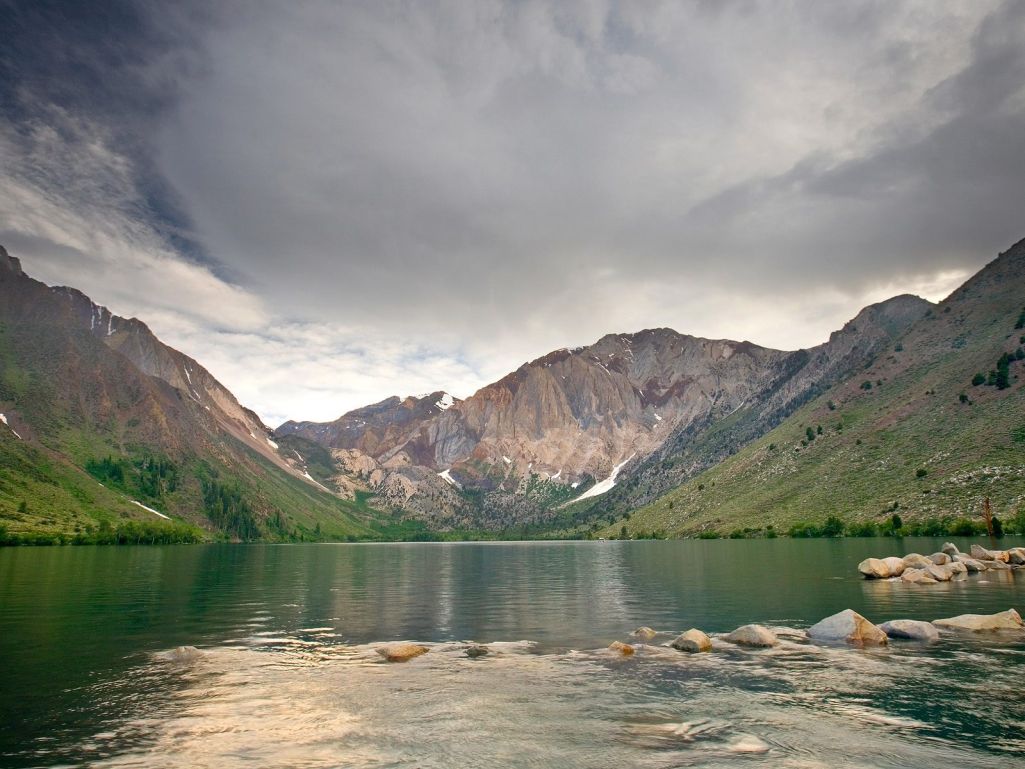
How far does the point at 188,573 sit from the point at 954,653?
113m

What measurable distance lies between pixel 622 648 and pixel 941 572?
5340 cm

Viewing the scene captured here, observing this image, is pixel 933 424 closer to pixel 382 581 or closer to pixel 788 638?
pixel 382 581

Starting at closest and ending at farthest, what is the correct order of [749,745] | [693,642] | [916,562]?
[749,745], [693,642], [916,562]

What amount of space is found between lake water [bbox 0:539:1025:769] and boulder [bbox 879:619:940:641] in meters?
0.93

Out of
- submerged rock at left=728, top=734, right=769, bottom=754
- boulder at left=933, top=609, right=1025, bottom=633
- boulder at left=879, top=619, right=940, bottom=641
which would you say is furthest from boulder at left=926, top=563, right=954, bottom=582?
submerged rock at left=728, top=734, right=769, bottom=754

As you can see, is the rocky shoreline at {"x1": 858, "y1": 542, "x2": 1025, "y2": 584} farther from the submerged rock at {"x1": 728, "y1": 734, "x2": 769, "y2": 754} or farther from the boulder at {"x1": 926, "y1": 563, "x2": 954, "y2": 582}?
the submerged rock at {"x1": 728, "y1": 734, "x2": 769, "y2": 754}

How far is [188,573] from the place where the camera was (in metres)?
110

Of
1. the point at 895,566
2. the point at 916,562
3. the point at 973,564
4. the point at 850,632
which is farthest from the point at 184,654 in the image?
the point at 973,564

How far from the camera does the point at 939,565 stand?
242 feet

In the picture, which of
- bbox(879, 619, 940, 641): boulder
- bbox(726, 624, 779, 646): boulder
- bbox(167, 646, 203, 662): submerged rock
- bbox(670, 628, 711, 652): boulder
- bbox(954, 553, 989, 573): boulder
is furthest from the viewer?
bbox(954, 553, 989, 573): boulder

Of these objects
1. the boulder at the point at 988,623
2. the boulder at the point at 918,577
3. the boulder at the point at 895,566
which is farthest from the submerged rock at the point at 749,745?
the boulder at the point at 895,566

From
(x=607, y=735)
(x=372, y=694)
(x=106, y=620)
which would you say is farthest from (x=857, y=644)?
(x=106, y=620)

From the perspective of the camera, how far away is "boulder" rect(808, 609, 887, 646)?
123 feet

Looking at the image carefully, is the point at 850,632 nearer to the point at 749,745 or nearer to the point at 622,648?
the point at 622,648
